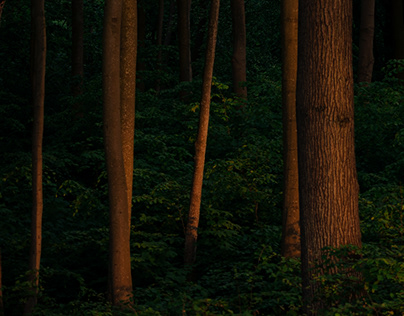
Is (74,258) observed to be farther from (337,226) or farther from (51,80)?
(51,80)

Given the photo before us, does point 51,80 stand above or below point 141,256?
above

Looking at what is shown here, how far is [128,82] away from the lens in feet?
32.7

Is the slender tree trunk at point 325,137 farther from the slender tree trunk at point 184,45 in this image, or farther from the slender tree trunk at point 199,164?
the slender tree trunk at point 184,45

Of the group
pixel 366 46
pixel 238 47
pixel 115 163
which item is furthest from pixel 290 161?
pixel 366 46

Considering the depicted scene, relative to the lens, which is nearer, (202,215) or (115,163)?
(115,163)

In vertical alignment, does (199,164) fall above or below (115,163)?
above

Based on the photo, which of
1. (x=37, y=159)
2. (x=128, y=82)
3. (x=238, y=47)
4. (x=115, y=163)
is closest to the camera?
(x=115, y=163)

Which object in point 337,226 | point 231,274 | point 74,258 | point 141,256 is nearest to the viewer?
point 337,226

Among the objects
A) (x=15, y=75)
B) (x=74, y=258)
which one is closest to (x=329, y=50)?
(x=74, y=258)

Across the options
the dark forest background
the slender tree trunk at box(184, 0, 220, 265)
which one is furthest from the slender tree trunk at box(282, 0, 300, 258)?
the slender tree trunk at box(184, 0, 220, 265)

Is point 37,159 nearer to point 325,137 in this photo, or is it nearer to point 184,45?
point 325,137

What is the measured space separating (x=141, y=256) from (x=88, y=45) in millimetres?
20960

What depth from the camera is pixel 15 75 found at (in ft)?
79.5

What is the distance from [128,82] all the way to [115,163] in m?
1.94
